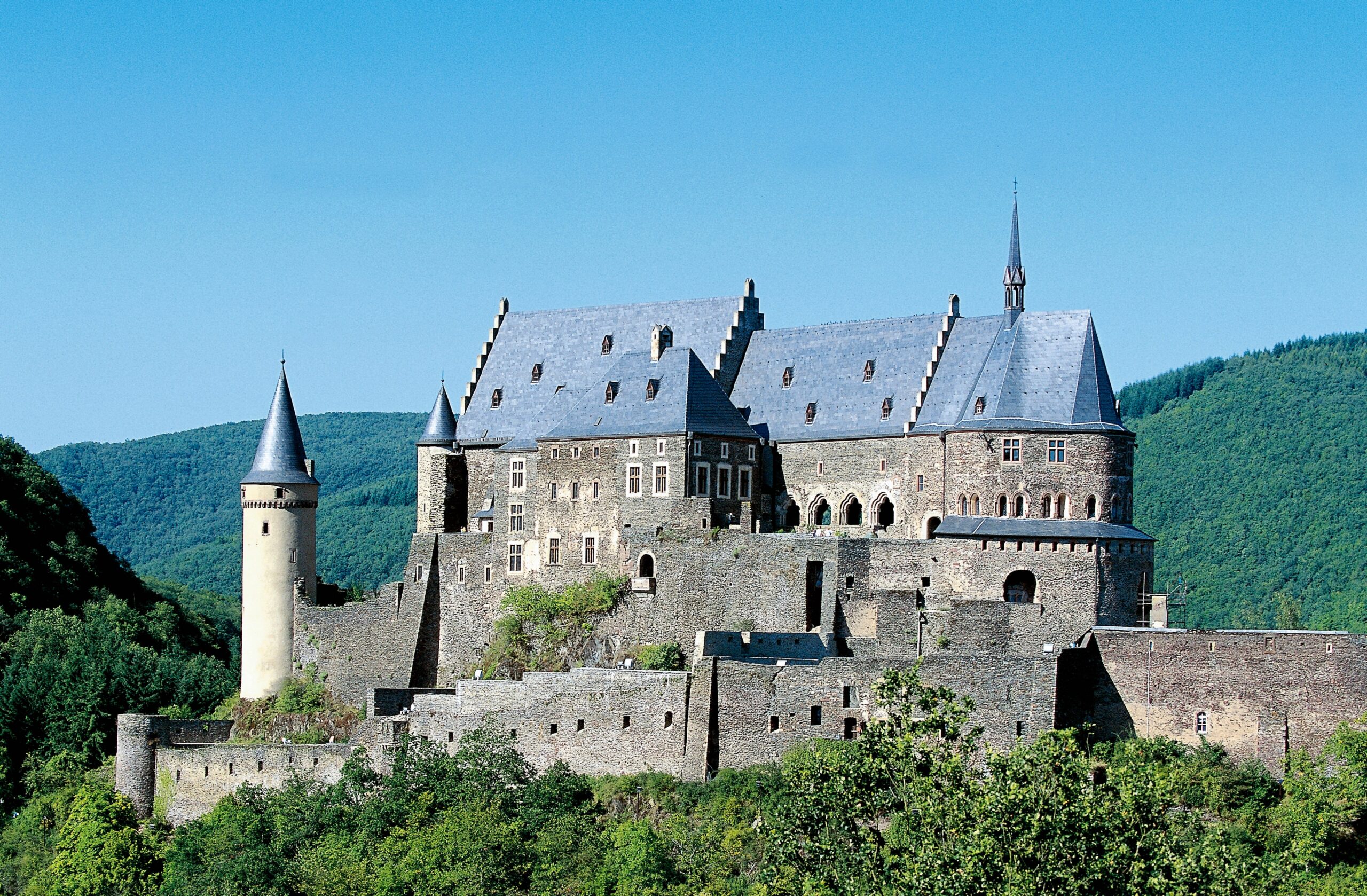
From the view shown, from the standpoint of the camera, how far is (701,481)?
5903cm

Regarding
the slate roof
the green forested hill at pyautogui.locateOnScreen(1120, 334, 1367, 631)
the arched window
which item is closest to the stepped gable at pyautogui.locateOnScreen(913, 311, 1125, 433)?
the slate roof

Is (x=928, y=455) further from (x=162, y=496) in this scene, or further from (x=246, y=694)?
(x=162, y=496)

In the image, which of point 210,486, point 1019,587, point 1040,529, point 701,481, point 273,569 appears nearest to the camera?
point 1040,529

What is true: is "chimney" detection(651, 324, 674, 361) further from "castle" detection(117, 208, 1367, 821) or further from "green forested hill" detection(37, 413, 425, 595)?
"green forested hill" detection(37, 413, 425, 595)

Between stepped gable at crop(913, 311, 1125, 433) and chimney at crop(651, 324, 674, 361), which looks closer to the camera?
stepped gable at crop(913, 311, 1125, 433)

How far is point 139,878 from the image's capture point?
56.2 m

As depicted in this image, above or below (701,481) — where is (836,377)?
above

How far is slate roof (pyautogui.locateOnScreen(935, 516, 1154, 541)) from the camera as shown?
53344mm

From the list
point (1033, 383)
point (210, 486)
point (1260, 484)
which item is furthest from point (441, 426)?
point (210, 486)

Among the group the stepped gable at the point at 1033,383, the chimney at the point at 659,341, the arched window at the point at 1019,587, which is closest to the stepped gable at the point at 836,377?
the stepped gable at the point at 1033,383

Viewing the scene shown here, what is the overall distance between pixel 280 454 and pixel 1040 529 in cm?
2515

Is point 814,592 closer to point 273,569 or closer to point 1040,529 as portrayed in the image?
point 1040,529

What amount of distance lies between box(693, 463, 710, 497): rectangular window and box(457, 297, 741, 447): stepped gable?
6.34 meters

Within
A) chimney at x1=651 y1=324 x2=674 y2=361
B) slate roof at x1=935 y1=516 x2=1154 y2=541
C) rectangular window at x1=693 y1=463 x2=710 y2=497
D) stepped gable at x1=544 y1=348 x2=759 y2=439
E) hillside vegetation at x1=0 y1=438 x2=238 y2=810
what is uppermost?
chimney at x1=651 y1=324 x2=674 y2=361
